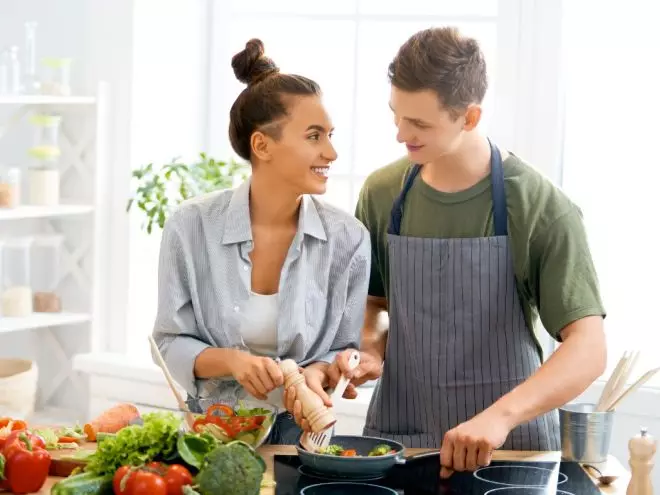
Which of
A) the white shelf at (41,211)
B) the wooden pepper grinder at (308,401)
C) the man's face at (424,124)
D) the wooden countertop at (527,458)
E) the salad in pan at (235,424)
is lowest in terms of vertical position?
the wooden countertop at (527,458)

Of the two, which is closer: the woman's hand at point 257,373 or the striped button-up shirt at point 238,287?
the woman's hand at point 257,373

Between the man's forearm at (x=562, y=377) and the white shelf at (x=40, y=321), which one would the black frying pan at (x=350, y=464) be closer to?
the man's forearm at (x=562, y=377)

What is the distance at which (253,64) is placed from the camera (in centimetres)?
271

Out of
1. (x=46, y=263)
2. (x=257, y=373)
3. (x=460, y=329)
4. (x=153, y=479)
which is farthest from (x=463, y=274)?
(x=46, y=263)

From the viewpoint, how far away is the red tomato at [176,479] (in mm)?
2047

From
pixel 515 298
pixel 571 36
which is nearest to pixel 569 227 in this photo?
pixel 515 298

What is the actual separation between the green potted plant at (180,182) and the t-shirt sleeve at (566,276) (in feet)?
6.21

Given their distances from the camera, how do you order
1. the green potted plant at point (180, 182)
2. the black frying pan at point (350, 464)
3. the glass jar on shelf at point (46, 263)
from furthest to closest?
the glass jar on shelf at point (46, 263) < the green potted plant at point (180, 182) < the black frying pan at point (350, 464)

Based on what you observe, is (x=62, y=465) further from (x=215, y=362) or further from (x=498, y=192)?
(x=498, y=192)

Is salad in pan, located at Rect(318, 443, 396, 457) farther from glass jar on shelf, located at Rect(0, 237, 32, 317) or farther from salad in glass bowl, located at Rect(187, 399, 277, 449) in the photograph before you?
glass jar on shelf, located at Rect(0, 237, 32, 317)

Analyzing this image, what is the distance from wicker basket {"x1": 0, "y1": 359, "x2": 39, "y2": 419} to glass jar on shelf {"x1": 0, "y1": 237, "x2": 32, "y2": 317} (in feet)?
0.65

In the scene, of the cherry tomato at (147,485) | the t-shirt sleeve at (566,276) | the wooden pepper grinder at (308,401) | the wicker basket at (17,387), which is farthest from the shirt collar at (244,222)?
the wicker basket at (17,387)

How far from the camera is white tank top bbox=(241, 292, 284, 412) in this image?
2.60m

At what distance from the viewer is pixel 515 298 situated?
263cm
